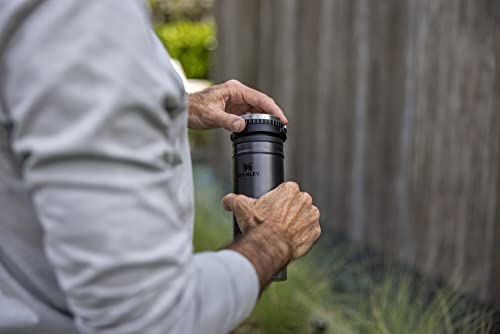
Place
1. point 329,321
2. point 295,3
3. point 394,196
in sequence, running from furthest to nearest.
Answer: point 295,3 → point 394,196 → point 329,321

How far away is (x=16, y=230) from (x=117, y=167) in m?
0.24

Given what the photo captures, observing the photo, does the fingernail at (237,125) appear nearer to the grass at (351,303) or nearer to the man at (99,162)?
the man at (99,162)

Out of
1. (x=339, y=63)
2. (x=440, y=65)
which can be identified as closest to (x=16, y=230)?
(x=440, y=65)

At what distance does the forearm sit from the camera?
3.27ft

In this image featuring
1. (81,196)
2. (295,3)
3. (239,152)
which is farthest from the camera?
(295,3)

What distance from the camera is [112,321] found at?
80cm

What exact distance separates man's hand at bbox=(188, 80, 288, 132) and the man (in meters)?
0.58

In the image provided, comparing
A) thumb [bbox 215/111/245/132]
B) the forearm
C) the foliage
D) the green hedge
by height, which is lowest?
the green hedge

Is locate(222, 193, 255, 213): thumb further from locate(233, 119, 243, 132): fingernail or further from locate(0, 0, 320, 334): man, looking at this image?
locate(0, 0, 320, 334): man

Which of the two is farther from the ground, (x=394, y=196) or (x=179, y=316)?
(x=179, y=316)

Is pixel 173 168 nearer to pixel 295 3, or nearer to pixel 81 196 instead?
pixel 81 196

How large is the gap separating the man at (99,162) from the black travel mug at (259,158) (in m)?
0.34

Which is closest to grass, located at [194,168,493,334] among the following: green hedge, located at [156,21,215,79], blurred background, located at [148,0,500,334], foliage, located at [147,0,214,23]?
blurred background, located at [148,0,500,334]

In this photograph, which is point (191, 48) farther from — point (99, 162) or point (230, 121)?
point (99, 162)
